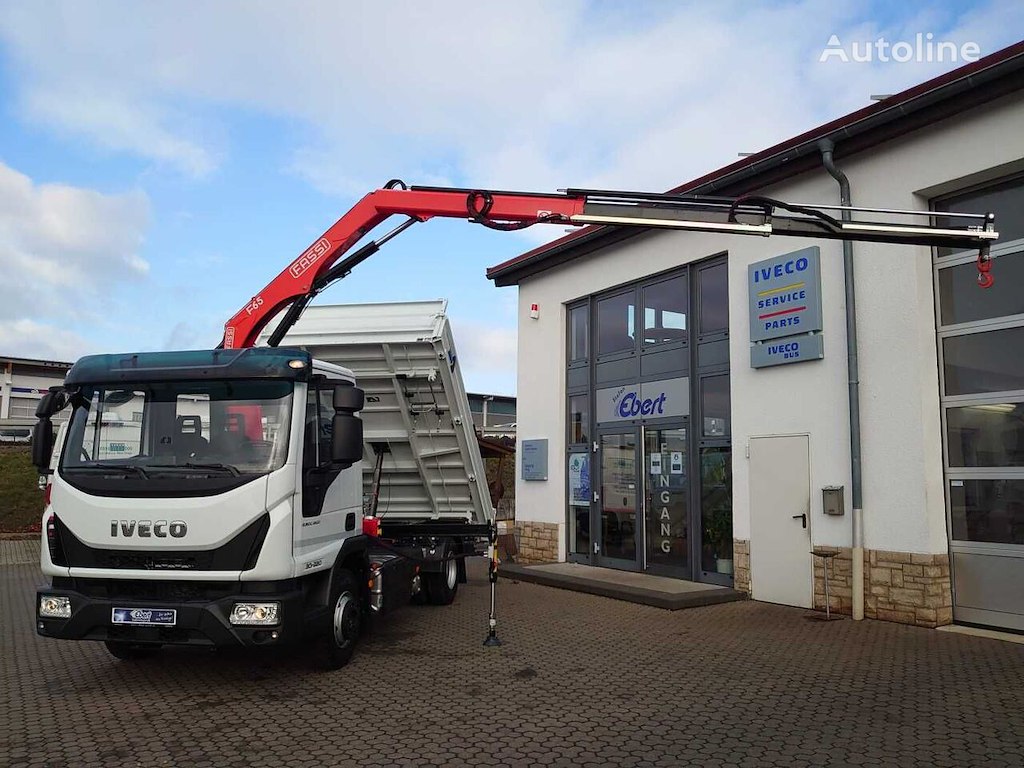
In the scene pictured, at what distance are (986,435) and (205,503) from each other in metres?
7.36

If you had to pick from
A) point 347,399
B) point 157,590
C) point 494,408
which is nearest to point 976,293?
point 347,399

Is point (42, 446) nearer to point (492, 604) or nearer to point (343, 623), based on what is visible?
point (343, 623)

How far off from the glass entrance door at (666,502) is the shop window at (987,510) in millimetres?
3529

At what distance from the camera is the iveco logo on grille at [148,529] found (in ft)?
18.2

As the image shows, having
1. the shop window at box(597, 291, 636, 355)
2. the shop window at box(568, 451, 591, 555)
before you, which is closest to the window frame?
the shop window at box(597, 291, 636, 355)

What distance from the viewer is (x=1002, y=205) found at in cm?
811

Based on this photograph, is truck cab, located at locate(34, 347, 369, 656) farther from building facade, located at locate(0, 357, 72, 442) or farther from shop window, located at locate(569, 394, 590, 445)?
building facade, located at locate(0, 357, 72, 442)

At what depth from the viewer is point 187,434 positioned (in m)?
5.93

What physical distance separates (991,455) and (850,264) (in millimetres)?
2442

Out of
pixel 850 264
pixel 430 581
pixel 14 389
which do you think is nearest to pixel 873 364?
pixel 850 264

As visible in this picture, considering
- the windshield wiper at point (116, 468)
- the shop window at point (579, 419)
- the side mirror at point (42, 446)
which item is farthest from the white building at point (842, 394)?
the side mirror at point (42, 446)

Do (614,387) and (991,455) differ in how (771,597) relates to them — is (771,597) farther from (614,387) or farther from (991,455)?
(614,387)

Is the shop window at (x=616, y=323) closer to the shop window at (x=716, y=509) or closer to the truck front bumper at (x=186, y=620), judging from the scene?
the shop window at (x=716, y=509)

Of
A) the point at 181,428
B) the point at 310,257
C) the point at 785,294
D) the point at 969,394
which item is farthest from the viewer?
the point at 785,294
